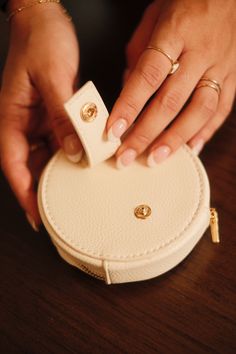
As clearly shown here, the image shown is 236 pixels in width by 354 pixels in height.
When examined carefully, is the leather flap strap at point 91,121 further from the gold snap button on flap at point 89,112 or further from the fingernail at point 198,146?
the fingernail at point 198,146

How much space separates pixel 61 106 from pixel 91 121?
0.37 feet

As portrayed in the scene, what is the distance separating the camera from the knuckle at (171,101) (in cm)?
68

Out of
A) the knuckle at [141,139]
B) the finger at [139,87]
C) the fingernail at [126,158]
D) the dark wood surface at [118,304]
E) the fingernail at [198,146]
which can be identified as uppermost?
the finger at [139,87]

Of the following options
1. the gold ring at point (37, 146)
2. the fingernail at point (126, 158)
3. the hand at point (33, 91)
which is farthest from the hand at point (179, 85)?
the gold ring at point (37, 146)

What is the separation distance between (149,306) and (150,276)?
0.15 feet

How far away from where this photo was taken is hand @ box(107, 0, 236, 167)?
0.65 meters

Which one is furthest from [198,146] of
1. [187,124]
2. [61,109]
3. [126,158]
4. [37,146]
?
[37,146]

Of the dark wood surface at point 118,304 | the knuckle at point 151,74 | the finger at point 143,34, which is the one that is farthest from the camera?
the finger at point 143,34

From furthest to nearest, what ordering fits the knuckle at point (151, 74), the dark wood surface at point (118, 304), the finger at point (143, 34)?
the finger at point (143, 34), the knuckle at point (151, 74), the dark wood surface at point (118, 304)

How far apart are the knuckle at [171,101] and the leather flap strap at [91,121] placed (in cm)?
11

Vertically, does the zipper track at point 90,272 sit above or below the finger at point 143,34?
below

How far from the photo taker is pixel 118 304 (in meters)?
0.58

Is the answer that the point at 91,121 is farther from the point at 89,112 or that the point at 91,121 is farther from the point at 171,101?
the point at 171,101

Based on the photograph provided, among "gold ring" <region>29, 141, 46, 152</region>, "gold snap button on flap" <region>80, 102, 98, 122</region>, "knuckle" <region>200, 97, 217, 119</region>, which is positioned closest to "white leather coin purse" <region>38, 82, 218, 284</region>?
"gold snap button on flap" <region>80, 102, 98, 122</region>
